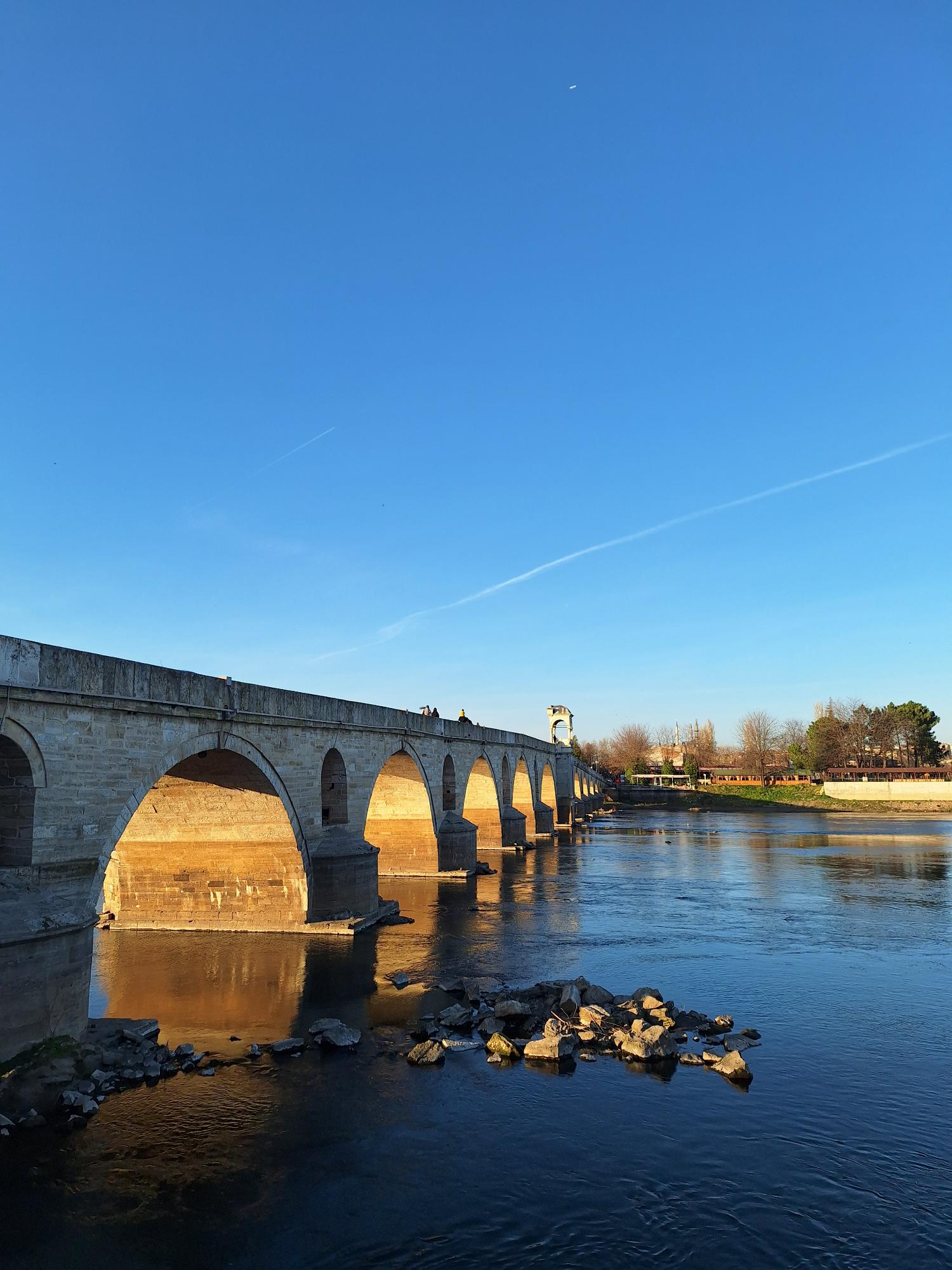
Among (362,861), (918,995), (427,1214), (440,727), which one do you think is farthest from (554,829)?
(427,1214)

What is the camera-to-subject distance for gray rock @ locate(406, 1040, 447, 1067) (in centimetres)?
1223

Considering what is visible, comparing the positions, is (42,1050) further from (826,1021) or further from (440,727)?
(440,727)

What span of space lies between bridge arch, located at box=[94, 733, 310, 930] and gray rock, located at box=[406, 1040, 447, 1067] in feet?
27.1

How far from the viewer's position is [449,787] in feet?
112

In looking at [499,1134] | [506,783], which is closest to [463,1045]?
[499,1134]

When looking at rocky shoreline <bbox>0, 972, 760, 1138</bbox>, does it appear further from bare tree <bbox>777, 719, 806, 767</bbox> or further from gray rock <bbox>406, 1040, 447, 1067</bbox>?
bare tree <bbox>777, 719, 806, 767</bbox>

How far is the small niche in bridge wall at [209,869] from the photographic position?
19.9 metres

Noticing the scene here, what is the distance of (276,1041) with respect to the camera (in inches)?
518

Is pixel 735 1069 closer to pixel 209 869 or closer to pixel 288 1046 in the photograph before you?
pixel 288 1046

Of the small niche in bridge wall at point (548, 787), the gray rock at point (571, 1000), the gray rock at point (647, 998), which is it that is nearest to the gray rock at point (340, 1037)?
the gray rock at point (571, 1000)

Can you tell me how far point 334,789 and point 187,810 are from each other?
420cm

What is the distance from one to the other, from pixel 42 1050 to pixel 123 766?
180 inches

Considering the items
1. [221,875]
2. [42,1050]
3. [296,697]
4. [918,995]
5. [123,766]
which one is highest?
[296,697]

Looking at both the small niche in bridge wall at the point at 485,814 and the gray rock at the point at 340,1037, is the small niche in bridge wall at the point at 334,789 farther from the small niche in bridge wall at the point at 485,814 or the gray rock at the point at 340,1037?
the small niche in bridge wall at the point at 485,814
